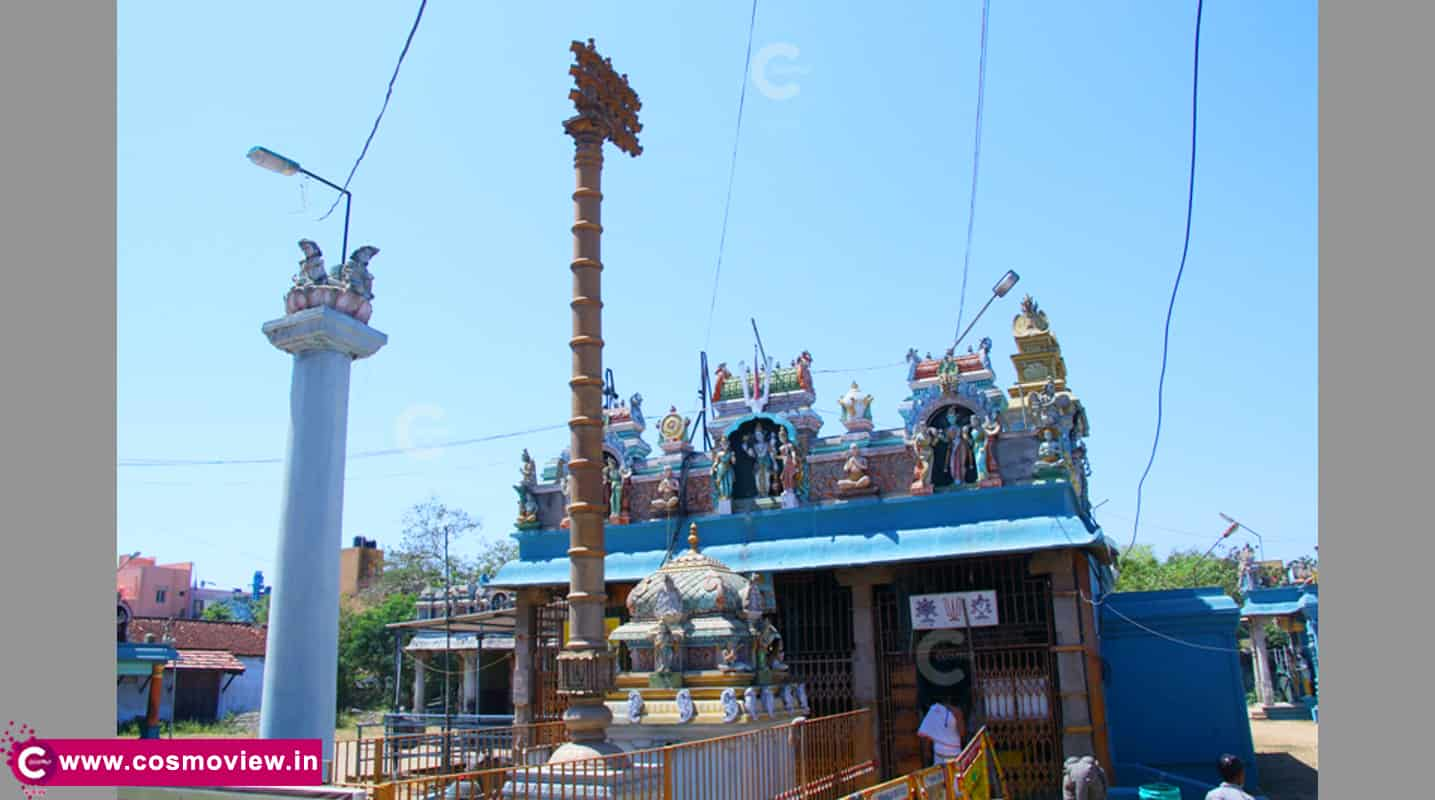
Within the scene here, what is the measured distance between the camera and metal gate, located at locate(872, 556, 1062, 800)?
1673 cm

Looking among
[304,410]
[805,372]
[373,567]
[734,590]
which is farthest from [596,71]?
[373,567]

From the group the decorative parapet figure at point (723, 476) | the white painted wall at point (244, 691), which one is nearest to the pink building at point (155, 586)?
the white painted wall at point (244, 691)

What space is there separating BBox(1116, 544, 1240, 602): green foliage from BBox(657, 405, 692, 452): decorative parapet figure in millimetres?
36016

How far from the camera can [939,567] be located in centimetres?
1897

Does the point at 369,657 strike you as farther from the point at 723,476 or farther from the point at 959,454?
the point at 959,454

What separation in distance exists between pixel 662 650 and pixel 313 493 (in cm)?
489

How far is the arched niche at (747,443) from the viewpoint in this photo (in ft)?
66.2

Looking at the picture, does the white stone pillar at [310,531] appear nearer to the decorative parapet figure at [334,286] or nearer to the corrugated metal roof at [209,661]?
the decorative parapet figure at [334,286]

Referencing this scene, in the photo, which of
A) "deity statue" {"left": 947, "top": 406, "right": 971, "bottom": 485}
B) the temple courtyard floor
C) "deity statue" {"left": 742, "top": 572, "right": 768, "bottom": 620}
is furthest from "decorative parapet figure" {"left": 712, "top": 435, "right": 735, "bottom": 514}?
the temple courtyard floor

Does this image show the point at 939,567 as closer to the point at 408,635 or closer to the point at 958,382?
the point at 958,382

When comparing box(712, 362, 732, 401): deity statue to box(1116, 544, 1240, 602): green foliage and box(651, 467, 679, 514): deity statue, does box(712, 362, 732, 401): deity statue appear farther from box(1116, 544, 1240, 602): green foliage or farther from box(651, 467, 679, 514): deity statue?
box(1116, 544, 1240, 602): green foliage

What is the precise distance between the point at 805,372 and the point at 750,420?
1502 millimetres

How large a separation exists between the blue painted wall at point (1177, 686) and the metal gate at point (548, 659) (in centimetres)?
1086

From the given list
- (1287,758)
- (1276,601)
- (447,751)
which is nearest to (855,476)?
(447,751)
